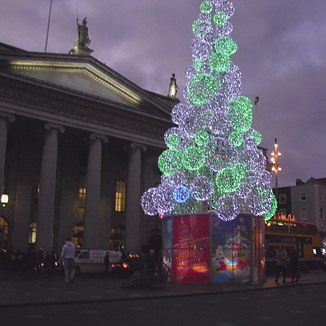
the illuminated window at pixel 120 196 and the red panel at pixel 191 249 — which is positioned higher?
the illuminated window at pixel 120 196

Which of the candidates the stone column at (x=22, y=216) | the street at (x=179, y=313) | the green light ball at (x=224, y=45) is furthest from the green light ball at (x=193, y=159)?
the stone column at (x=22, y=216)

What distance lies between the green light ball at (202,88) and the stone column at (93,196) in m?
15.9

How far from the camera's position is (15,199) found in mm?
34844

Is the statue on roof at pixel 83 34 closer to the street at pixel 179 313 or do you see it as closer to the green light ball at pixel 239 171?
the green light ball at pixel 239 171

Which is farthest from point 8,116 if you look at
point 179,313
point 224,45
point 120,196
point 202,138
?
point 179,313

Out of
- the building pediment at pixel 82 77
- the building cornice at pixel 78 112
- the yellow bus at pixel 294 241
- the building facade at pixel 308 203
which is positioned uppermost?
the building pediment at pixel 82 77

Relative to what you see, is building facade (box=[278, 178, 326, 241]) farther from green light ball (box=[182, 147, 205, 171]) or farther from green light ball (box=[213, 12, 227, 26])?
green light ball (box=[182, 147, 205, 171])

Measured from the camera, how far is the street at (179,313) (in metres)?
9.71

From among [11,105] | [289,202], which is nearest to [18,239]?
[11,105]

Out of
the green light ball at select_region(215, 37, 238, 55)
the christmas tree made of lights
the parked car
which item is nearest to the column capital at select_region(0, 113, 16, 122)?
the parked car

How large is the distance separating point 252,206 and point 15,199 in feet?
69.6

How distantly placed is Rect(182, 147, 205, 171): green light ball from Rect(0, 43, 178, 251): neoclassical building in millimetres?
15031

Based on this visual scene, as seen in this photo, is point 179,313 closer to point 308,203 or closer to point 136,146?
point 136,146

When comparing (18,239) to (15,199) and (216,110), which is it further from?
(216,110)
